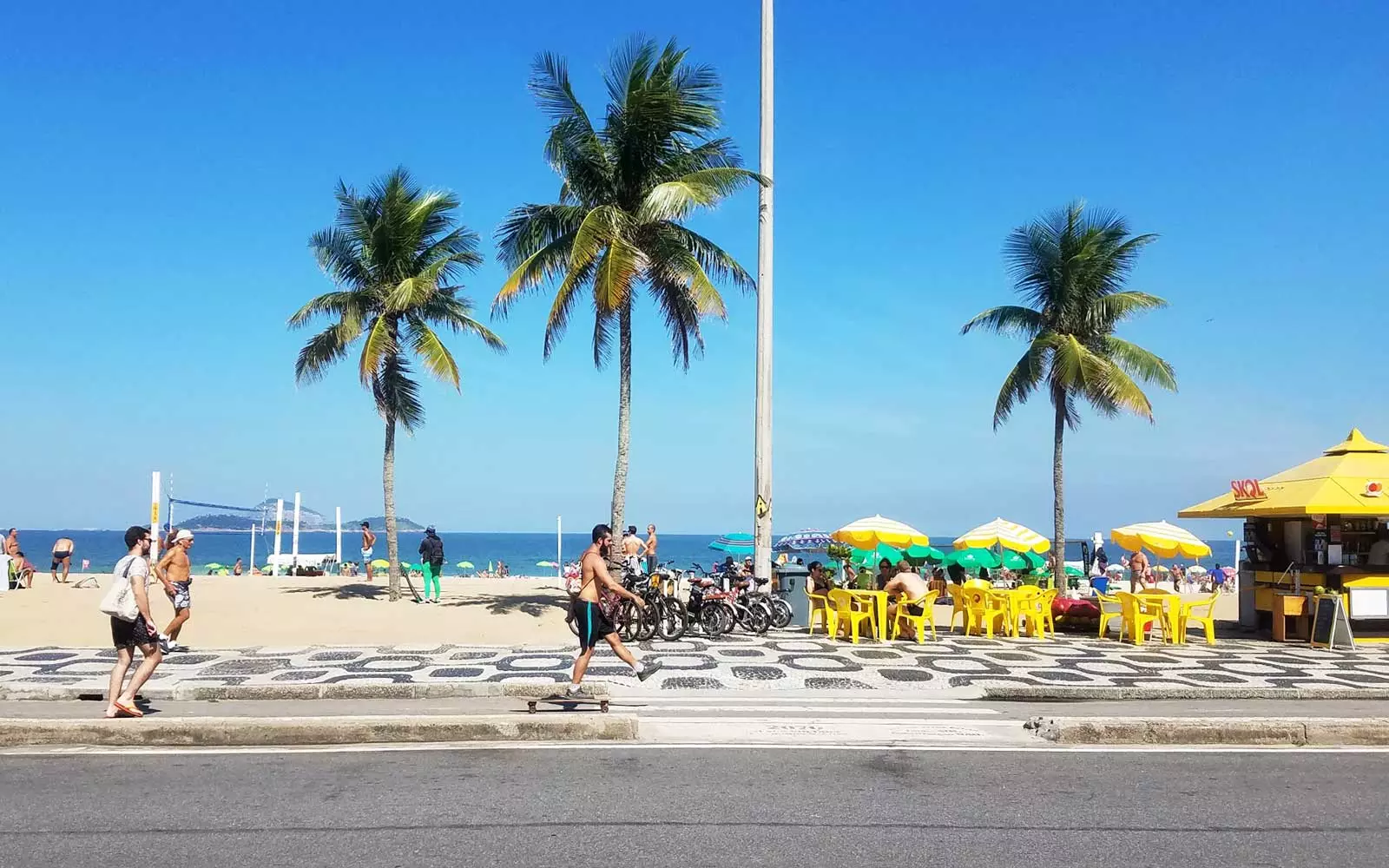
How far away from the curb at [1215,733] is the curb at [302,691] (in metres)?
4.58

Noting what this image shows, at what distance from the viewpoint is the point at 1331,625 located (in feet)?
53.8

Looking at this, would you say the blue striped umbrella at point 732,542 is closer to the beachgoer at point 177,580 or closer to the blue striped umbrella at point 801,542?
the blue striped umbrella at point 801,542

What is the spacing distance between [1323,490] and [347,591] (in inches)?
805

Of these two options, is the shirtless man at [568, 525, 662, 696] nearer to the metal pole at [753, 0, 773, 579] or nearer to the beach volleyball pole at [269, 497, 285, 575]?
the metal pole at [753, 0, 773, 579]

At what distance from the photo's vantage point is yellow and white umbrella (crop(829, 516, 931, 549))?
1001 inches

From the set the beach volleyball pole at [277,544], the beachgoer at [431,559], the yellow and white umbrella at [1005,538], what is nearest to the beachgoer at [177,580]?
the beachgoer at [431,559]

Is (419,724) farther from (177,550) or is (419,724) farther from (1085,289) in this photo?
(1085,289)

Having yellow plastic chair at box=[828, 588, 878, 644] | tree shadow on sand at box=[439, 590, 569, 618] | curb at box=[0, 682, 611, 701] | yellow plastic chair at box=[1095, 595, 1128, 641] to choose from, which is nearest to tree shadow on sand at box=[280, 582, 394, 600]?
tree shadow on sand at box=[439, 590, 569, 618]

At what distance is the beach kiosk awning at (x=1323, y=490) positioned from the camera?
16.5 m

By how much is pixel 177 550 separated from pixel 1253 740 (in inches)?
514

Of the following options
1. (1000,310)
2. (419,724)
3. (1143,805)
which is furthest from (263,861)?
(1000,310)

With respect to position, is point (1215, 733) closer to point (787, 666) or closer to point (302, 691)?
point (787, 666)

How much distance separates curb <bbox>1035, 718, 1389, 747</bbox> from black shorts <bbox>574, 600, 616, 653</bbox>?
12.6 ft

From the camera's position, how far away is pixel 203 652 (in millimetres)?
14328
